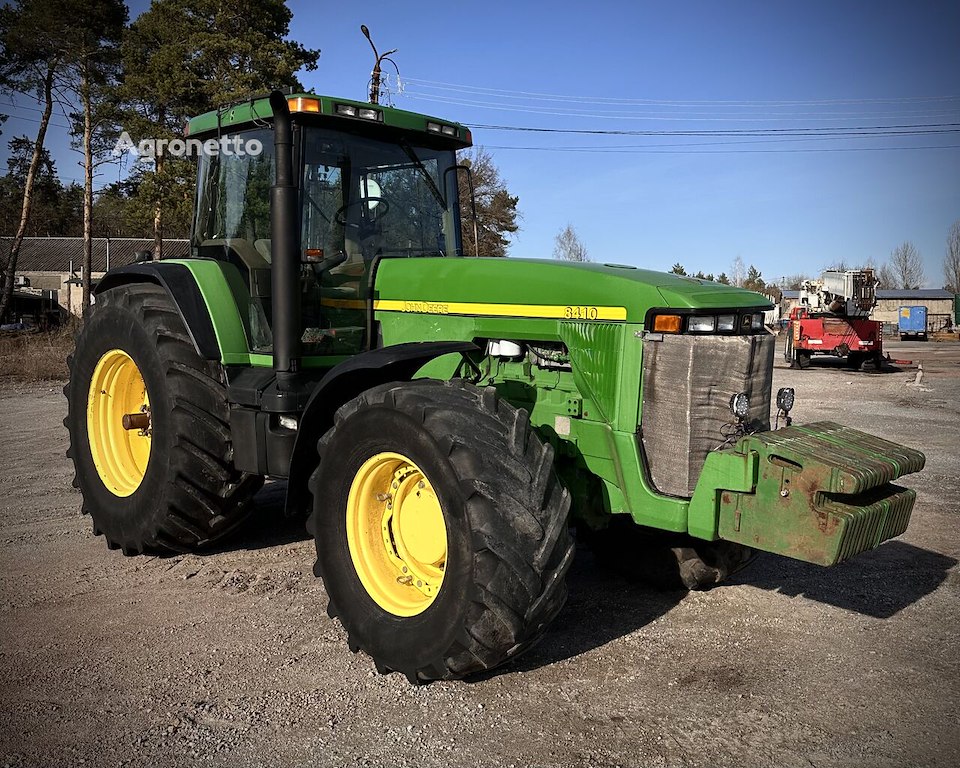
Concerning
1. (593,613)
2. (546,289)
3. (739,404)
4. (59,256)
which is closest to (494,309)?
(546,289)

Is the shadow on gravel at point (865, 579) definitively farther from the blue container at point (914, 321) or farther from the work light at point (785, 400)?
the blue container at point (914, 321)

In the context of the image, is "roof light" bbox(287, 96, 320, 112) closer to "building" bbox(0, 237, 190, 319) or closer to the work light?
the work light

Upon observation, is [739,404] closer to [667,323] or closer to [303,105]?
[667,323]

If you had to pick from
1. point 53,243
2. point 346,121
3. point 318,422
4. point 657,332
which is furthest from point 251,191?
point 53,243

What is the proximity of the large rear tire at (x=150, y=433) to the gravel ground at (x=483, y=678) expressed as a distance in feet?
0.98

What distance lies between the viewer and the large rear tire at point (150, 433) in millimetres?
4617

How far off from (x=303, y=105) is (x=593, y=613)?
120 inches

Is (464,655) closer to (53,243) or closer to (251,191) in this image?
(251,191)

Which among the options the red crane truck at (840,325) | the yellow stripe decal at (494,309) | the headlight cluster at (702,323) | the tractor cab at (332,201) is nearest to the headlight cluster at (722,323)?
the headlight cluster at (702,323)

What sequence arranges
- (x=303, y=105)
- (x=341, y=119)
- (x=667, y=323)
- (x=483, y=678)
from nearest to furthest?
(x=483, y=678) → (x=667, y=323) → (x=303, y=105) → (x=341, y=119)

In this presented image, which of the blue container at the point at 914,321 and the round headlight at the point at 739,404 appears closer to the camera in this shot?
the round headlight at the point at 739,404

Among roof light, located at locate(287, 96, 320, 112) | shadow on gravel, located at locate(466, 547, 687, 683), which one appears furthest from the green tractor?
shadow on gravel, located at locate(466, 547, 687, 683)

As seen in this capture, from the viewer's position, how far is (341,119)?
4.52 meters

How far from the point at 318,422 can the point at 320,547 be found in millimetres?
686
